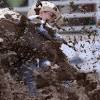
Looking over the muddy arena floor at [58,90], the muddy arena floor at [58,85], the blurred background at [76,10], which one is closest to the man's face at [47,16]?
the muddy arena floor at [58,85]

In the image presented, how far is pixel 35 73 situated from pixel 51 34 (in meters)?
0.38

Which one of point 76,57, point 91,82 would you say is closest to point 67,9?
point 76,57

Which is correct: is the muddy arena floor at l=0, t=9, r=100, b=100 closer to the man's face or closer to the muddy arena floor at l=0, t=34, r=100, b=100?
the muddy arena floor at l=0, t=34, r=100, b=100

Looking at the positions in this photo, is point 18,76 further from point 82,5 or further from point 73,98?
point 82,5

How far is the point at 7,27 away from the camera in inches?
122

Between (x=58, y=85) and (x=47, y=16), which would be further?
(x=47, y=16)

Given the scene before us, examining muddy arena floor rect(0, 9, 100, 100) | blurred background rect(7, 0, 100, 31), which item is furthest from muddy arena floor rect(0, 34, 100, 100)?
blurred background rect(7, 0, 100, 31)

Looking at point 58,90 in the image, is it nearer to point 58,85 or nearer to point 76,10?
point 58,85

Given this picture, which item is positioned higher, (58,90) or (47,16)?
(47,16)

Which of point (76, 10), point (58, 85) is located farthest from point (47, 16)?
point (76, 10)

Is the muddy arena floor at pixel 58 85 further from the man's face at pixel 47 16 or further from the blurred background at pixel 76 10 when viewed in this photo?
the blurred background at pixel 76 10

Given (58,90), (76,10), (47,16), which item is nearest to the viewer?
(58,90)

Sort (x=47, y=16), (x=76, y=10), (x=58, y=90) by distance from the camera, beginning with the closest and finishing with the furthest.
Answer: (x=58, y=90) → (x=47, y=16) → (x=76, y=10)

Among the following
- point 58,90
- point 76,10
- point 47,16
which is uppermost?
point 47,16
